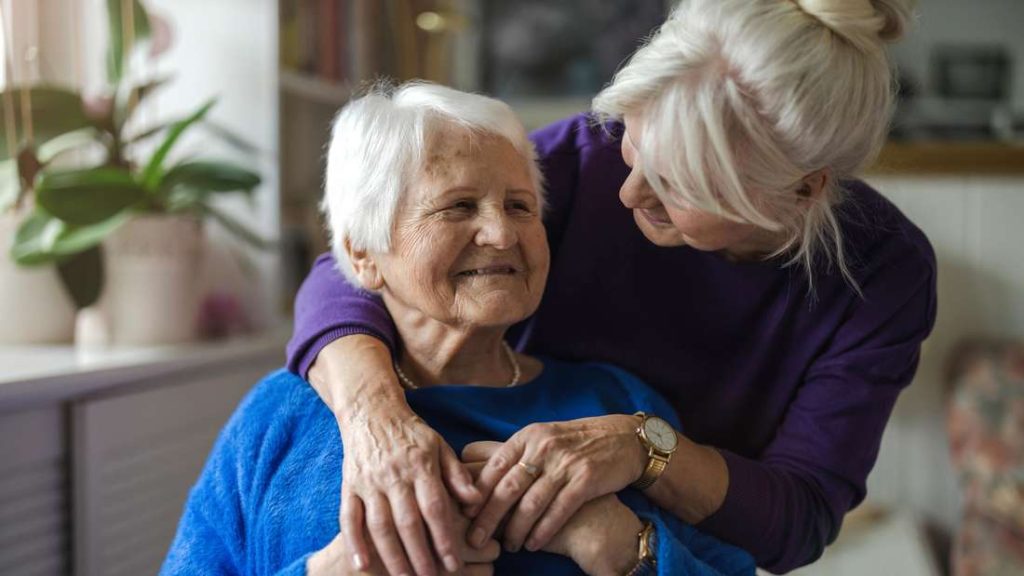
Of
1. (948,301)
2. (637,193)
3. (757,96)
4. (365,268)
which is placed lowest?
(948,301)

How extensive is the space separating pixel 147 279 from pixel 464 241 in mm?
1024

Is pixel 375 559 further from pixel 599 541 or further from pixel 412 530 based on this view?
pixel 599 541

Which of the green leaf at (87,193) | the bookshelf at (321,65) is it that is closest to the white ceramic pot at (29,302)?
the green leaf at (87,193)

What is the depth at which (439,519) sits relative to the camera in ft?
3.26

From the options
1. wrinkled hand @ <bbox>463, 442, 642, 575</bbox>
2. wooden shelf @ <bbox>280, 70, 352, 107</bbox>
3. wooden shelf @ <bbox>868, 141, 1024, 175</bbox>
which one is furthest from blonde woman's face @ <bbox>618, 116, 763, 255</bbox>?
wooden shelf @ <bbox>868, 141, 1024, 175</bbox>

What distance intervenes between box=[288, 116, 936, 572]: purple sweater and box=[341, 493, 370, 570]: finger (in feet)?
0.89

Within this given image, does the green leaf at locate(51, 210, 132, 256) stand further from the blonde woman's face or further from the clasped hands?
the blonde woman's face

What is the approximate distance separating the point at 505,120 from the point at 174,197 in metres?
1.12

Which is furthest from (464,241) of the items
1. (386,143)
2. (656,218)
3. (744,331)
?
(744,331)

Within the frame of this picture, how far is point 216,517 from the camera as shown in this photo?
119 centimetres

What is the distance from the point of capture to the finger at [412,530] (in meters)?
0.99

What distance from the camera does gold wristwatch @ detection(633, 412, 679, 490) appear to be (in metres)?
1.12

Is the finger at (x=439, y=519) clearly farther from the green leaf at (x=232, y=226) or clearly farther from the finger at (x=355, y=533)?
the green leaf at (x=232, y=226)

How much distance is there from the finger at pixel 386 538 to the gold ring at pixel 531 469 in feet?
0.50
